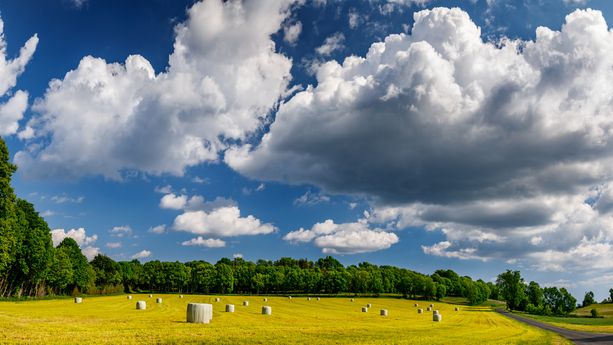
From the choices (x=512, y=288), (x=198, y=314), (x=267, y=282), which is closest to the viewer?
(x=198, y=314)

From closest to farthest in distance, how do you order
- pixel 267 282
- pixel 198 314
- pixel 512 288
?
pixel 198 314
pixel 512 288
pixel 267 282

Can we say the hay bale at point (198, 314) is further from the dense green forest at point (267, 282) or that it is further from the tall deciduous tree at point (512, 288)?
the tall deciduous tree at point (512, 288)

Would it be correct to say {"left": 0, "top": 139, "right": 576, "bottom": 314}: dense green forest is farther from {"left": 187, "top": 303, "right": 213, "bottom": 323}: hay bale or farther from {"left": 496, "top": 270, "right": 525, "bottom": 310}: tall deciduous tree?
{"left": 187, "top": 303, "right": 213, "bottom": 323}: hay bale

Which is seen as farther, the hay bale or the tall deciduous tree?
the tall deciduous tree

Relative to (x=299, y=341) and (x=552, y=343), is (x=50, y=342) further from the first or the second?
(x=552, y=343)

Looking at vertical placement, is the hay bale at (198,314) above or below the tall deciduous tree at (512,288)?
above

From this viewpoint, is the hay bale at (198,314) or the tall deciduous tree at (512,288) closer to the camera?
the hay bale at (198,314)

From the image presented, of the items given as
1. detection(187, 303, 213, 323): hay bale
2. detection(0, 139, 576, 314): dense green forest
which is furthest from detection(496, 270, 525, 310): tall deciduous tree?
detection(187, 303, 213, 323): hay bale

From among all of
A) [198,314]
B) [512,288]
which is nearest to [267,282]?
[512,288]

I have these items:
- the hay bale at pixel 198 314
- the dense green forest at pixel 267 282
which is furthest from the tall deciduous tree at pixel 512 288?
the hay bale at pixel 198 314

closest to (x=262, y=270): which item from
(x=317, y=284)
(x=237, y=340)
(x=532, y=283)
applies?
(x=317, y=284)

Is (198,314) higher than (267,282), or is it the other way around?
(198,314)

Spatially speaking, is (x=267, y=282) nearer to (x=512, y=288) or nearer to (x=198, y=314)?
(x=512, y=288)

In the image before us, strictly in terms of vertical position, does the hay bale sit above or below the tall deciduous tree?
above
